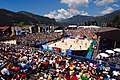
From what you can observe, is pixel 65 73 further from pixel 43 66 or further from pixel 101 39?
pixel 101 39

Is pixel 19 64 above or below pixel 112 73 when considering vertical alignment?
above

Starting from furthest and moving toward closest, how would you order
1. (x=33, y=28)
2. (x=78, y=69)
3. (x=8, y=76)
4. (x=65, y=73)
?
1. (x=33, y=28)
2. (x=78, y=69)
3. (x=65, y=73)
4. (x=8, y=76)

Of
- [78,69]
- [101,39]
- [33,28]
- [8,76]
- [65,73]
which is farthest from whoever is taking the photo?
[33,28]

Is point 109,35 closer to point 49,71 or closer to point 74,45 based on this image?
point 74,45

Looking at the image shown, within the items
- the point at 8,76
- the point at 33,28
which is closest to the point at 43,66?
the point at 8,76

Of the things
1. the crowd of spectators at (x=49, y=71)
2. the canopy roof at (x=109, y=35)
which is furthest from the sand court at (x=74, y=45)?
the crowd of spectators at (x=49, y=71)

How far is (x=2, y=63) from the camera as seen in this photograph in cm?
1574

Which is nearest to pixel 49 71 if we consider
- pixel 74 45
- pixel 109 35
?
pixel 74 45

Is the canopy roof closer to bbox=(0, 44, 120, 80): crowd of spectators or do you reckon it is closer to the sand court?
the sand court

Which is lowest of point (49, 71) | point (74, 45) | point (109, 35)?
point (74, 45)

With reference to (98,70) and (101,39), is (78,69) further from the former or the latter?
(101,39)

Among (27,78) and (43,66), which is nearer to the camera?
(27,78)

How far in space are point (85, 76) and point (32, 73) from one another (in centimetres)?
420

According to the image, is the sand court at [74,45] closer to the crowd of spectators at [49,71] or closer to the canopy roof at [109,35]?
the canopy roof at [109,35]
